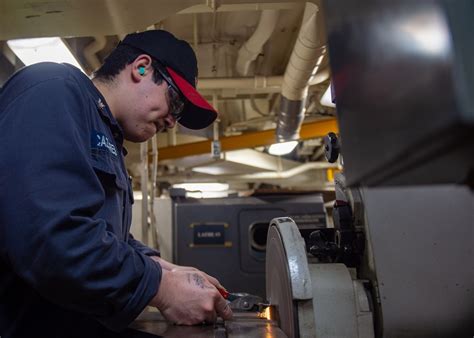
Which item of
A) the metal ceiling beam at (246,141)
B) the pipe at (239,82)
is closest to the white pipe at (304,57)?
the pipe at (239,82)

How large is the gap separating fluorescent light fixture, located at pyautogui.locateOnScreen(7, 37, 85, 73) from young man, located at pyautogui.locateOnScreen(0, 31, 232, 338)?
0.62 metres

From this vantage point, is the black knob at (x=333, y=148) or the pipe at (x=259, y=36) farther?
the pipe at (x=259, y=36)

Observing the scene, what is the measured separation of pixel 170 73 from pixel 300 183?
3.45m

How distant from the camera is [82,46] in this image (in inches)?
75.9

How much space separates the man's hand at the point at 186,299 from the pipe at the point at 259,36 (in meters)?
1.39

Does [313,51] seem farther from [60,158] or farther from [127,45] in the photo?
[60,158]

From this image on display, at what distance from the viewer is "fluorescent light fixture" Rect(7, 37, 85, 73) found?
146 cm

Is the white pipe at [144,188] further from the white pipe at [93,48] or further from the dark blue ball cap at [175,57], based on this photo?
the dark blue ball cap at [175,57]

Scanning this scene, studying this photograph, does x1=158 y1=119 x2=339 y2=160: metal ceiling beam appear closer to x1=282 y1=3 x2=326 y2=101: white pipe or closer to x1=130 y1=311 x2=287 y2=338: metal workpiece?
x1=282 y1=3 x2=326 y2=101: white pipe

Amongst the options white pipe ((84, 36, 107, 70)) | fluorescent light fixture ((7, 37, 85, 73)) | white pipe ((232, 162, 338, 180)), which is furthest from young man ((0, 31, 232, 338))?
white pipe ((232, 162, 338, 180))

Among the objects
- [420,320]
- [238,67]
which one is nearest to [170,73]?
[420,320]

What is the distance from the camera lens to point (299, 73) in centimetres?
182

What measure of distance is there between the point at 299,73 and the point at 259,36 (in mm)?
318

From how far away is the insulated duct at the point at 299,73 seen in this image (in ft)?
4.99
